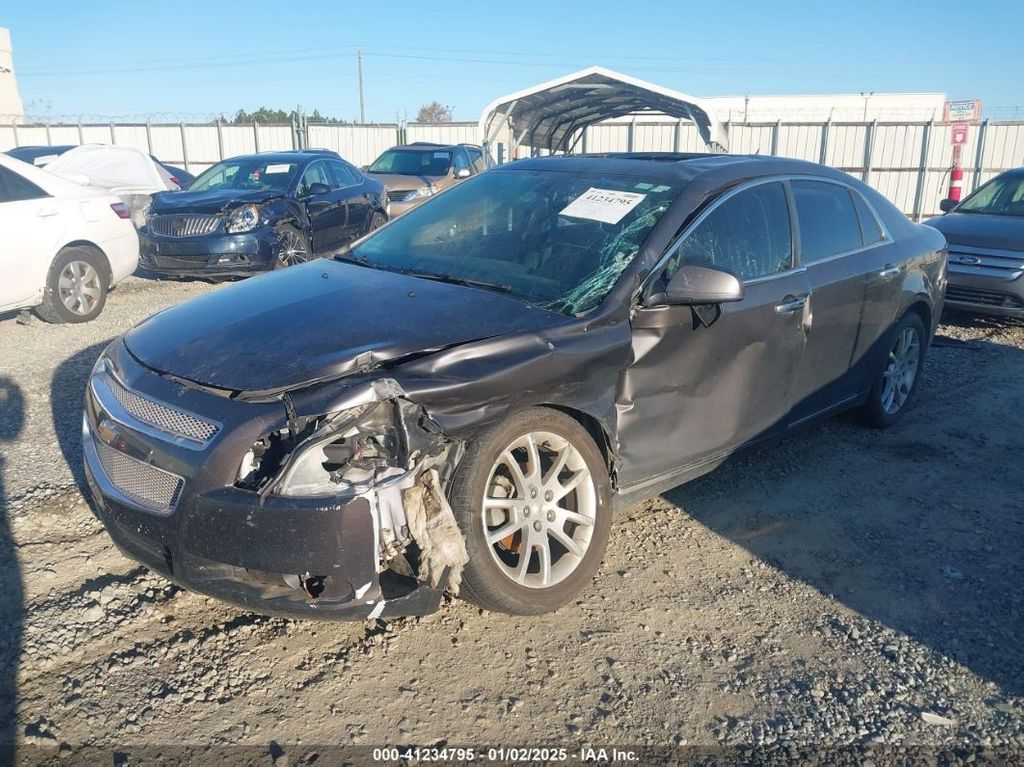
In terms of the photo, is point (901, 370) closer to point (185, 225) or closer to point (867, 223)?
point (867, 223)

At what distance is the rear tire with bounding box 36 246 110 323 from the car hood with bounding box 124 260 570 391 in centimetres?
475

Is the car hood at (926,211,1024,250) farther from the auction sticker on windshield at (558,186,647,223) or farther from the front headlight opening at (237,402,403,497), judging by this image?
the front headlight opening at (237,402,403,497)

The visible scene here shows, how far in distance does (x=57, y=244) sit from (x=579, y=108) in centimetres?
738

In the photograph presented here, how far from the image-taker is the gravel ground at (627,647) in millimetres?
2619

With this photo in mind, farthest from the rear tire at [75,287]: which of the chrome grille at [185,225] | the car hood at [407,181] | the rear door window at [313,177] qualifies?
the car hood at [407,181]

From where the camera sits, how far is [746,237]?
13.2 ft

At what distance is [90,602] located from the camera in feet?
10.4

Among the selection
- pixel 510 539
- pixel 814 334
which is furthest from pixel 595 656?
pixel 814 334

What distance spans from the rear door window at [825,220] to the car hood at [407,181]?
35.0ft

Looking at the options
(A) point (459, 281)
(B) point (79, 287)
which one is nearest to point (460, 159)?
(B) point (79, 287)

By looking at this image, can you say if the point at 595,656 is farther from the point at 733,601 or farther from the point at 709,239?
the point at 709,239

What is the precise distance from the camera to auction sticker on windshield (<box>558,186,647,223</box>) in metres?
3.84

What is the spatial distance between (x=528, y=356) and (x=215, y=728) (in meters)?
1.61

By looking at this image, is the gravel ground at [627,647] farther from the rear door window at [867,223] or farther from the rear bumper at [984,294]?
the rear bumper at [984,294]
